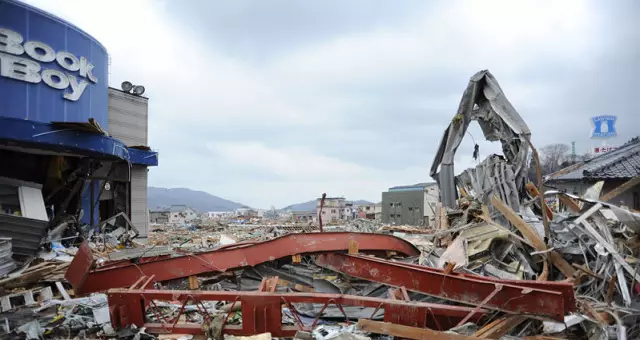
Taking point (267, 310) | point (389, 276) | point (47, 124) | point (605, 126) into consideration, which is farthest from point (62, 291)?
point (605, 126)

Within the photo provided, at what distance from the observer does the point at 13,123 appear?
11.0 meters

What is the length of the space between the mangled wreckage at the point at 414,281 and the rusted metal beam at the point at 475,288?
0.01m

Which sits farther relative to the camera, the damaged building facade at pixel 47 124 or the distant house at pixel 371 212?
the distant house at pixel 371 212

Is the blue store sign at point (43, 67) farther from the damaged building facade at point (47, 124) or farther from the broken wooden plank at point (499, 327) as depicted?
the broken wooden plank at point (499, 327)

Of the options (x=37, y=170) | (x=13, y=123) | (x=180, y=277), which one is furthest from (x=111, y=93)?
(x=180, y=277)

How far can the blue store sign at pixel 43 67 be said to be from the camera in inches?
488

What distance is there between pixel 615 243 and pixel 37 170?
16763mm

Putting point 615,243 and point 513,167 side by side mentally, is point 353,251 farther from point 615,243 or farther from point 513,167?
point 513,167

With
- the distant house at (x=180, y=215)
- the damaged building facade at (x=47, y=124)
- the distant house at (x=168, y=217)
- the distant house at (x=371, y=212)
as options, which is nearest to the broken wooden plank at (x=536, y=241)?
the damaged building facade at (x=47, y=124)

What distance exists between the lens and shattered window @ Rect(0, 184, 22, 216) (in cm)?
1127

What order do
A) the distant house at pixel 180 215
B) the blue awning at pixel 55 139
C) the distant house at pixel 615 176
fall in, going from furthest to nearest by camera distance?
the distant house at pixel 180 215, the distant house at pixel 615 176, the blue awning at pixel 55 139

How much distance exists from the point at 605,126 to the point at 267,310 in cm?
3289

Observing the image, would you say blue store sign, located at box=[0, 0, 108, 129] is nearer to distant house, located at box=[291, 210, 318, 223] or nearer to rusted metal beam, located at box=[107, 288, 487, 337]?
rusted metal beam, located at box=[107, 288, 487, 337]

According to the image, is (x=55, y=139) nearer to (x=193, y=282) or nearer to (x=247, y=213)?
(x=193, y=282)
